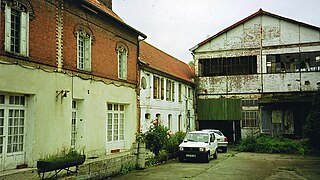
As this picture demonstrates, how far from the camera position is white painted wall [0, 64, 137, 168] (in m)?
12.5

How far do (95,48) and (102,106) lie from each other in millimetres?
3046

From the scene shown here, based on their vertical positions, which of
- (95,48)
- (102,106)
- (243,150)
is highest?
(95,48)

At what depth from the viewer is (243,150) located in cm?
2847

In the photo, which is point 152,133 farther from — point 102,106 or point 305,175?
point 305,175

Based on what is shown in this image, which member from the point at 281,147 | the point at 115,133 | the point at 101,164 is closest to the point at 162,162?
the point at 115,133

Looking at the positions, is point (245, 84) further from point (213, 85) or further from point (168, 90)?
point (168, 90)

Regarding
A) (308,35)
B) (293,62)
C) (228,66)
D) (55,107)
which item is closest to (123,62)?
(55,107)

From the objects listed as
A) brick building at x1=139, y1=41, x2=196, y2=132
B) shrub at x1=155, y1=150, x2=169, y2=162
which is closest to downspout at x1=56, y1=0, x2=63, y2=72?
shrub at x1=155, y1=150, x2=169, y2=162

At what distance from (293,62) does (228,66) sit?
5.98 meters

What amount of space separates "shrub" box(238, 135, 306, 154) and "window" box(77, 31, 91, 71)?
54.8 ft

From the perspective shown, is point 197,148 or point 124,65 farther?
point 124,65

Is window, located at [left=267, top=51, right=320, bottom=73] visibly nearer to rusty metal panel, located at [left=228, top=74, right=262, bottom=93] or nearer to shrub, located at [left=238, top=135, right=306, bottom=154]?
rusty metal panel, located at [left=228, top=74, right=262, bottom=93]

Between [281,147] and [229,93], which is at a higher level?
[229,93]

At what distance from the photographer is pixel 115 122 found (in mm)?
19938
